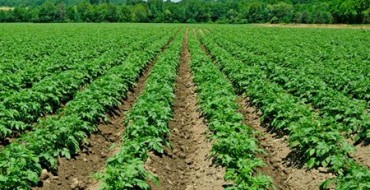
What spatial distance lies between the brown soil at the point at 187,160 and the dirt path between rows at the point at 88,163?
111 centimetres

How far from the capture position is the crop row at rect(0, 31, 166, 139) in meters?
8.29

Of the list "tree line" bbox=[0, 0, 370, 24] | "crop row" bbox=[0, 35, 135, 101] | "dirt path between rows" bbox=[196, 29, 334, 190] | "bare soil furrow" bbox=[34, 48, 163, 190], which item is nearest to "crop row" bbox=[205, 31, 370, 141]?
"dirt path between rows" bbox=[196, 29, 334, 190]

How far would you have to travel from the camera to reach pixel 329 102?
10.1 m

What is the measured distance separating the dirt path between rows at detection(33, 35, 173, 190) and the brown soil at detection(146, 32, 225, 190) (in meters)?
1.11

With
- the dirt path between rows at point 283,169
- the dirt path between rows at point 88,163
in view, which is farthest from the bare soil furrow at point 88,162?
the dirt path between rows at point 283,169

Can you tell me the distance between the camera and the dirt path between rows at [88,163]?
6.73m

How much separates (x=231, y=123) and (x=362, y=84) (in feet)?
18.8

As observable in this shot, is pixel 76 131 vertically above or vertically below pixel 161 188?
above

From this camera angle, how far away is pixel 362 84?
11836 mm

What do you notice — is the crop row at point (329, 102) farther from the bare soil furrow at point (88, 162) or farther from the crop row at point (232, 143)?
the bare soil furrow at point (88, 162)

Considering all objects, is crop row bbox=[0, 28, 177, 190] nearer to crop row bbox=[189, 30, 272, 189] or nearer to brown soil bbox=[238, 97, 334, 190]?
crop row bbox=[189, 30, 272, 189]

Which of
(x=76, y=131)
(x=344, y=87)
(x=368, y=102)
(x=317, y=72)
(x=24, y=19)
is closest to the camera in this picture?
(x=76, y=131)

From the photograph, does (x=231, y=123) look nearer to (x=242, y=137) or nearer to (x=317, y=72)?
(x=242, y=137)

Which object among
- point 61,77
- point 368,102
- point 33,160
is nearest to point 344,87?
point 368,102
